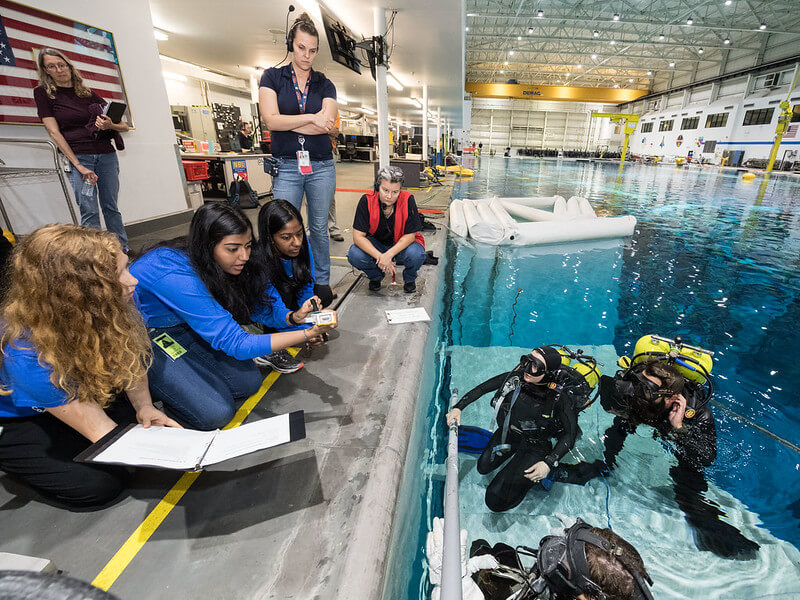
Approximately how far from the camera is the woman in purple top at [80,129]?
3.19 meters

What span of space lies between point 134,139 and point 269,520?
17.7 ft

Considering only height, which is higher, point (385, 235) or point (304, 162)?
point (304, 162)

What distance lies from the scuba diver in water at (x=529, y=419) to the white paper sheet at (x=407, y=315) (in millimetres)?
805

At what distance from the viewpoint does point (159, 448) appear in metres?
1.41

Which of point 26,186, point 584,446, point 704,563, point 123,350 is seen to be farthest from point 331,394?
point 26,186

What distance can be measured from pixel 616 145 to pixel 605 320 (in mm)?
45755

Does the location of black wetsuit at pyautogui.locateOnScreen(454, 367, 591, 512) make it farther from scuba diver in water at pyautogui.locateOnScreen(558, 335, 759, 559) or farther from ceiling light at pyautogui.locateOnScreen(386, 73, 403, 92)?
ceiling light at pyautogui.locateOnScreen(386, 73, 403, 92)

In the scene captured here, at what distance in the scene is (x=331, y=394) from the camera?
7.26ft

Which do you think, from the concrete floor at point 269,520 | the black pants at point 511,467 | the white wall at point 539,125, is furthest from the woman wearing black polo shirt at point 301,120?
the white wall at point 539,125

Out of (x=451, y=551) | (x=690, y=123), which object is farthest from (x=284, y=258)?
(x=690, y=123)

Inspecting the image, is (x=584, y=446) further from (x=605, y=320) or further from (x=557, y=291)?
(x=557, y=291)

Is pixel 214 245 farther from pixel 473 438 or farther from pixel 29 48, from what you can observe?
pixel 29 48

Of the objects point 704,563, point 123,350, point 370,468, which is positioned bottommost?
point 704,563

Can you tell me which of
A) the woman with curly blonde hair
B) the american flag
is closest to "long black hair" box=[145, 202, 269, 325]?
the woman with curly blonde hair
